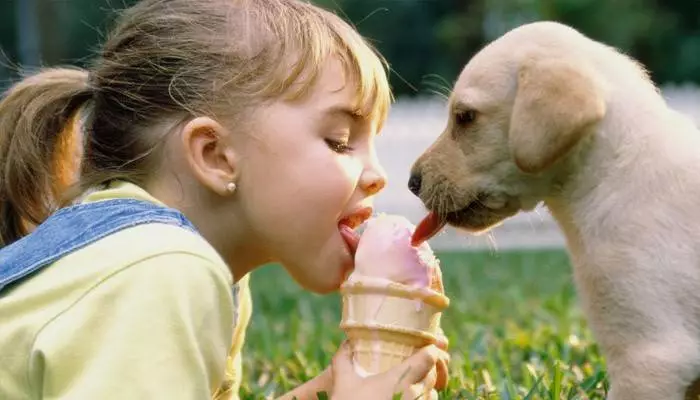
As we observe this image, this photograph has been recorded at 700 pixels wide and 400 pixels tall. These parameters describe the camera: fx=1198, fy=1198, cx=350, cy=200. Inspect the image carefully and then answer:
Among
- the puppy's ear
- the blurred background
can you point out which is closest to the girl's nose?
the puppy's ear

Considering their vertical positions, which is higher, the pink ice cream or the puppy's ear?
the puppy's ear

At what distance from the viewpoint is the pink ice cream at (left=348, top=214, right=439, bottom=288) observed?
11.0ft

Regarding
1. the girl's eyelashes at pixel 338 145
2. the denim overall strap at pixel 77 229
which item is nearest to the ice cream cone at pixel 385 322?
the girl's eyelashes at pixel 338 145

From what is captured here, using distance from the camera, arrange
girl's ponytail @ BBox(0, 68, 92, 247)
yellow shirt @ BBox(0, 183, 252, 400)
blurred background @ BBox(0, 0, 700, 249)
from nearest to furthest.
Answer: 1. yellow shirt @ BBox(0, 183, 252, 400)
2. girl's ponytail @ BBox(0, 68, 92, 247)
3. blurred background @ BBox(0, 0, 700, 249)

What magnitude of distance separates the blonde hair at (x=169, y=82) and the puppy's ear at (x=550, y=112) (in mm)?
570

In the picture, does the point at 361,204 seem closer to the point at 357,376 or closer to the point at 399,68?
the point at 357,376

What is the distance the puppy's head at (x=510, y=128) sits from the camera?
312cm

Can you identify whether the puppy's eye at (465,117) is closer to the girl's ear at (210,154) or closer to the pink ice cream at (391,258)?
the pink ice cream at (391,258)

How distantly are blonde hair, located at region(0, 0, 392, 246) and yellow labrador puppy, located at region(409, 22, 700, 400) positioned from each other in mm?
378

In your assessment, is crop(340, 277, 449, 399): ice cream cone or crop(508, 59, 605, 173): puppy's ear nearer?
crop(508, 59, 605, 173): puppy's ear

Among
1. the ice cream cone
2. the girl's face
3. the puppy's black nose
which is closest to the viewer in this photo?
the ice cream cone

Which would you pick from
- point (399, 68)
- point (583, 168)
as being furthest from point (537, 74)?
point (399, 68)

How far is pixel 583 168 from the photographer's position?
3.27m

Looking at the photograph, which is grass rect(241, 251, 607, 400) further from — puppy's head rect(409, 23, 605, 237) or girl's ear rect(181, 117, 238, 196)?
girl's ear rect(181, 117, 238, 196)
